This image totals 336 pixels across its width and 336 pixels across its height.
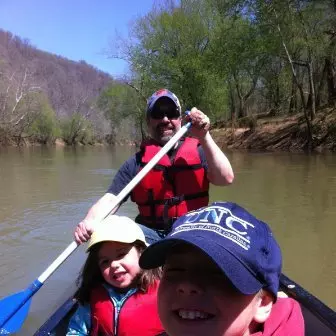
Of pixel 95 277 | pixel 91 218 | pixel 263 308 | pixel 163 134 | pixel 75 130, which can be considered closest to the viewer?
pixel 263 308

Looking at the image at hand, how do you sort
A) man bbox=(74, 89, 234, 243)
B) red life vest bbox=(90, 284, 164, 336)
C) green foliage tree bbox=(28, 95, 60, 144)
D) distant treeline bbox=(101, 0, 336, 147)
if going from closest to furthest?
red life vest bbox=(90, 284, 164, 336) → man bbox=(74, 89, 234, 243) → distant treeline bbox=(101, 0, 336, 147) → green foliage tree bbox=(28, 95, 60, 144)

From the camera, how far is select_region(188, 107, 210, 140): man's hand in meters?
2.21

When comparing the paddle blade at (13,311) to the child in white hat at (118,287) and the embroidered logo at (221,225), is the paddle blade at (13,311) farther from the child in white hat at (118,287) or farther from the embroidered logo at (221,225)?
the embroidered logo at (221,225)

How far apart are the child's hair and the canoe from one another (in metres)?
0.11

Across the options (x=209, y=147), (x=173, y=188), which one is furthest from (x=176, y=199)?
(x=209, y=147)

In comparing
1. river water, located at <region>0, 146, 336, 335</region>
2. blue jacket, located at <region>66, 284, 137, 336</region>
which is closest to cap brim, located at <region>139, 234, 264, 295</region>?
blue jacket, located at <region>66, 284, 137, 336</region>

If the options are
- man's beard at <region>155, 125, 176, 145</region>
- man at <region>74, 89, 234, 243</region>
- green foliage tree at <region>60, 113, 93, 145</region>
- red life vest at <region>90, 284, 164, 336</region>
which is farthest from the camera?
green foliage tree at <region>60, 113, 93, 145</region>

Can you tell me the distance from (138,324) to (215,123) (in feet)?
84.5

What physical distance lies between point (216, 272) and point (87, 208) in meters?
6.57

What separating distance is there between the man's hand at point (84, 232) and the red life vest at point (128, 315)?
0.90 feet

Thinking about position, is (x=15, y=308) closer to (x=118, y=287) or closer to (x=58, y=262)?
(x=58, y=262)

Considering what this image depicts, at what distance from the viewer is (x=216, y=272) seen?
0.84 metres

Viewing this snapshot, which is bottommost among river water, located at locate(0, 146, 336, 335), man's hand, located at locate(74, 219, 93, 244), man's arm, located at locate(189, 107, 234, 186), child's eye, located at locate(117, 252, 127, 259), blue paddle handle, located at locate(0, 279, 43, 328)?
river water, located at locate(0, 146, 336, 335)

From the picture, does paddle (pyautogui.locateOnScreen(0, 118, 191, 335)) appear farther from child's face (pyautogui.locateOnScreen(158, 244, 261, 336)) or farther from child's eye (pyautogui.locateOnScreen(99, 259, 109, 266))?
child's face (pyautogui.locateOnScreen(158, 244, 261, 336))
